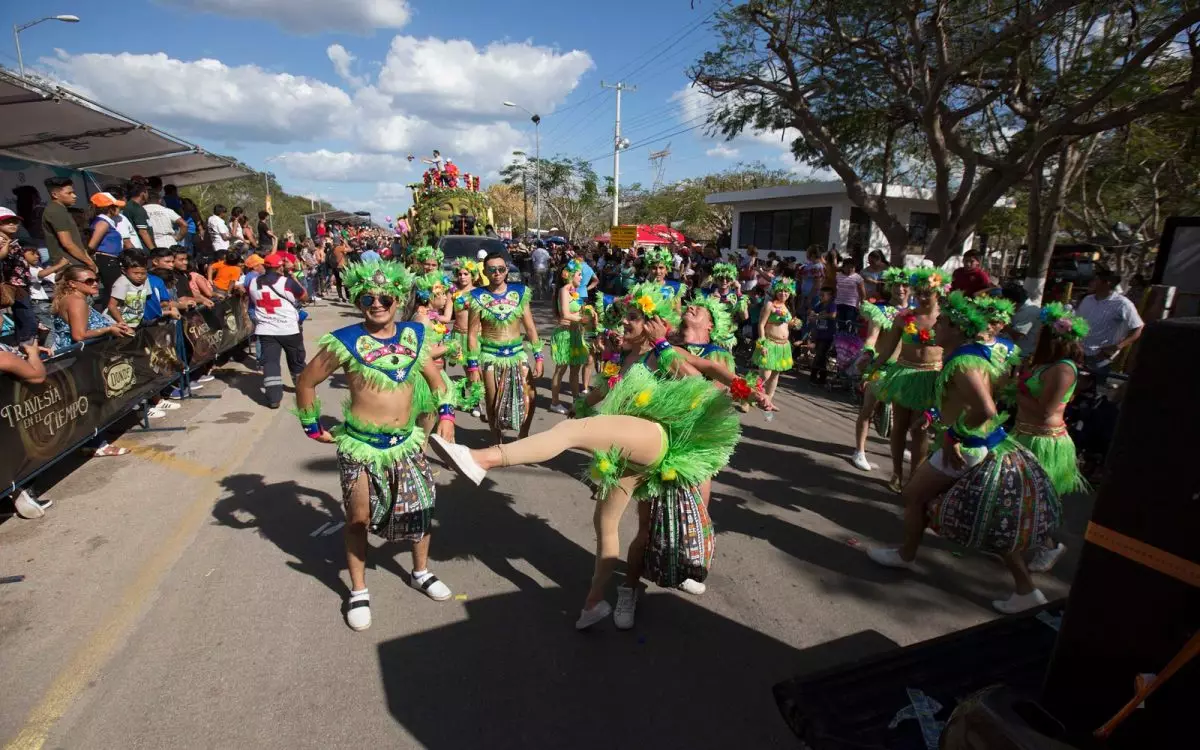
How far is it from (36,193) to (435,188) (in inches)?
503

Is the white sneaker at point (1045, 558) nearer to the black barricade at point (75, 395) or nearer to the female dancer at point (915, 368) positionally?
the female dancer at point (915, 368)

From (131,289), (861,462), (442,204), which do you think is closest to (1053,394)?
(861,462)

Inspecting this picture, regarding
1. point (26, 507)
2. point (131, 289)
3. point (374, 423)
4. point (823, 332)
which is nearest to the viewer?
point (374, 423)

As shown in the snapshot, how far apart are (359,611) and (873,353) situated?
5.31 m

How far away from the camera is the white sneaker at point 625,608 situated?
11.0 feet

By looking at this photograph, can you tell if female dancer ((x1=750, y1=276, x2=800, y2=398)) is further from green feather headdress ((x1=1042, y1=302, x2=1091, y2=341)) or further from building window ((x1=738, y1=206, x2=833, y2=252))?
building window ((x1=738, y1=206, x2=833, y2=252))

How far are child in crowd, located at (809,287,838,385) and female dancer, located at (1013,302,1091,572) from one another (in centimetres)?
569

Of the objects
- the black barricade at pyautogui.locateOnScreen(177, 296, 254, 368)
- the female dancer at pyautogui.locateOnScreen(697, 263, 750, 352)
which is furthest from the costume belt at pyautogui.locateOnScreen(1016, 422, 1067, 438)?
the black barricade at pyautogui.locateOnScreen(177, 296, 254, 368)

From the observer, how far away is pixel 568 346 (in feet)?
23.8

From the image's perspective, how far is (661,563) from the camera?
3203 mm

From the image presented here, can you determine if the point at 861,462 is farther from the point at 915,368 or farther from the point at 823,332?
the point at 823,332

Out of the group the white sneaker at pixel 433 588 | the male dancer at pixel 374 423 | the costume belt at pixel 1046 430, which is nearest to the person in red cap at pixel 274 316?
the male dancer at pixel 374 423

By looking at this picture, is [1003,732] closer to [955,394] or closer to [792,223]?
[955,394]

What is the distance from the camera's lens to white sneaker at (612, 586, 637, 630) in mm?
3365
